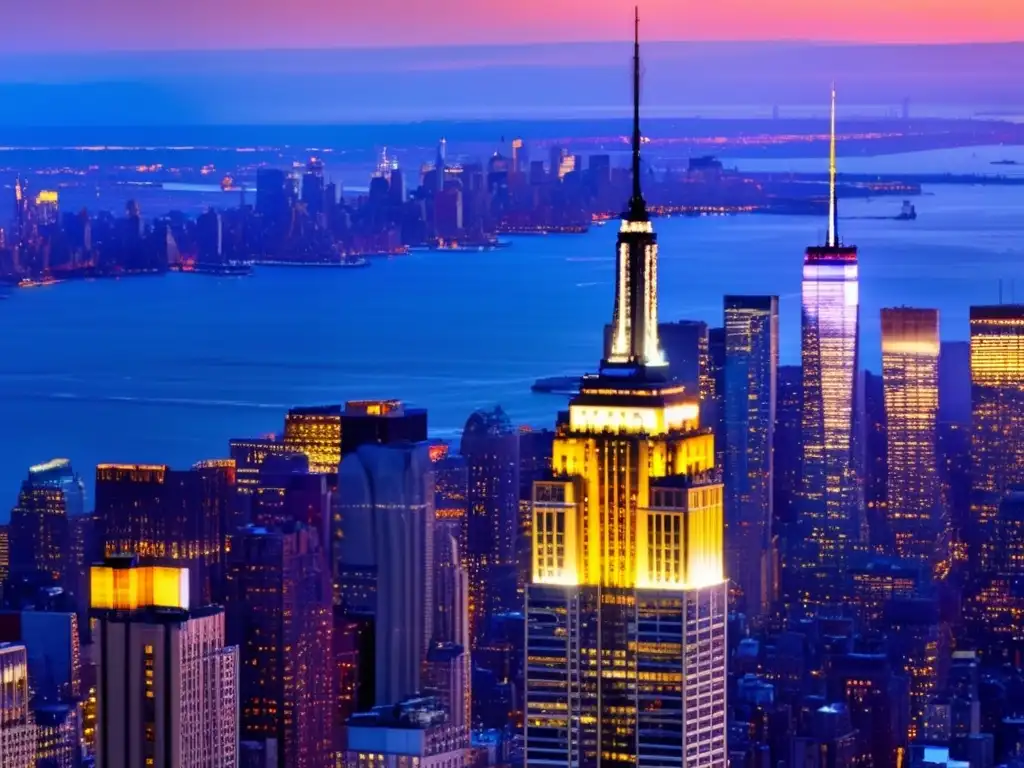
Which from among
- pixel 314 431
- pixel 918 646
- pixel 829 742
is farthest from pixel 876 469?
pixel 314 431

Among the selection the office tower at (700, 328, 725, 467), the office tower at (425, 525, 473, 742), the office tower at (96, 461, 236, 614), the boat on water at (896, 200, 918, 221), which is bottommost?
the office tower at (425, 525, 473, 742)

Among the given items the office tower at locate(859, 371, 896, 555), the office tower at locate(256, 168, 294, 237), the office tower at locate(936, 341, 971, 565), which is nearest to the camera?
the office tower at locate(256, 168, 294, 237)

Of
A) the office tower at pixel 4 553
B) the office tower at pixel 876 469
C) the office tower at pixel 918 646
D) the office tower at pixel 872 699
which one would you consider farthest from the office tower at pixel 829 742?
the office tower at pixel 4 553

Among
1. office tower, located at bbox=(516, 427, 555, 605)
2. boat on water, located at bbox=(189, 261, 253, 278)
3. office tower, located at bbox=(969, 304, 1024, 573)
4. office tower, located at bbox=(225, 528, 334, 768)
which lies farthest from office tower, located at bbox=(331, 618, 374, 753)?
office tower, located at bbox=(969, 304, 1024, 573)

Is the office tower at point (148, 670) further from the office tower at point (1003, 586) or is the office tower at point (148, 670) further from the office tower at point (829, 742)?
the office tower at point (1003, 586)

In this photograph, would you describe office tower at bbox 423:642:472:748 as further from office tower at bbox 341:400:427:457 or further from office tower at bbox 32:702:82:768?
office tower at bbox 32:702:82:768

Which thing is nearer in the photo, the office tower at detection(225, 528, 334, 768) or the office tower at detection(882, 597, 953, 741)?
the office tower at detection(225, 528, 334, 768)

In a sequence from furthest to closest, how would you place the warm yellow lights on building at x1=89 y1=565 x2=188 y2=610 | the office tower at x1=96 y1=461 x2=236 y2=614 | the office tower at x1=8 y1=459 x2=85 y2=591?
the office tower at x1=8 y1=459 x2=85 y2=591
the office tower at x1=96 y1=461 x2=236 y2=614
the warm yellow lights on building at x1=89 y1=565 x2=188 y2=610
